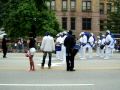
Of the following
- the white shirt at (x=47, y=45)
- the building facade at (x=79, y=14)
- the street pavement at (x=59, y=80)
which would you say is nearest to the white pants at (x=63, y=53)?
the white shirt at (x=47, y=45)

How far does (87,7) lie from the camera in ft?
322

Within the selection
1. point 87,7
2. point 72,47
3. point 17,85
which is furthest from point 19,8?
point 17,85

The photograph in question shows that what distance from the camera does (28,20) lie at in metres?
66.1

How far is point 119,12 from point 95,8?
52.7ft

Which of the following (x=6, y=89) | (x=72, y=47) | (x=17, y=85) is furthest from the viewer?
(x=72, y=47)

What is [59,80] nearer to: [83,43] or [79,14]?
[83,43]

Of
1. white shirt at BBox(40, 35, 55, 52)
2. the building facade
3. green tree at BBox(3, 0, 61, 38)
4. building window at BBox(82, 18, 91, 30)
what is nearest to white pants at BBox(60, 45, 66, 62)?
white shirt at BBox(40, 35, 55, 52)

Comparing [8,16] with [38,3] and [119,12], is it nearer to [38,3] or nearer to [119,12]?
[38,3]

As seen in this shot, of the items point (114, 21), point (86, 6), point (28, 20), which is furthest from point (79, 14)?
point (28, 20)

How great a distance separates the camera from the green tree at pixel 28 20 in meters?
65.6

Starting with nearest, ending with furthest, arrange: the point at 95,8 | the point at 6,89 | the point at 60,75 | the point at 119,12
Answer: the point at 6,89 → the point at 60,75 → the point at 119,12 → the point at 95,8

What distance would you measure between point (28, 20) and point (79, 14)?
3259cm

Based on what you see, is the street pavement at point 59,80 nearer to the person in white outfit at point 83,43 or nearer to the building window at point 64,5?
the person in white outfit at point 83,43

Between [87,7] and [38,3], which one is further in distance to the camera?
[87,7]
